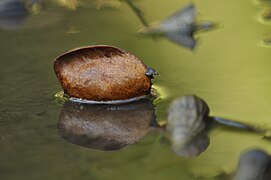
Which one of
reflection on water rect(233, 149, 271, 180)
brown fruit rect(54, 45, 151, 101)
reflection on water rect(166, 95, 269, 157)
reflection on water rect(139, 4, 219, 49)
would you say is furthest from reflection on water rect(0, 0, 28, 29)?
reflection on water rect(233, 149, 271, 180)

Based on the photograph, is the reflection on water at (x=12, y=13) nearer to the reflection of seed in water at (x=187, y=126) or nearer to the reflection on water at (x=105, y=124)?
the reflection on water at (x=105, y=124)

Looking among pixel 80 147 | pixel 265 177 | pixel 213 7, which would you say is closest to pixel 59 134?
pixel 80 147

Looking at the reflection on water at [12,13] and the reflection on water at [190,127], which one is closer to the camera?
the reflection on water at [190,127]

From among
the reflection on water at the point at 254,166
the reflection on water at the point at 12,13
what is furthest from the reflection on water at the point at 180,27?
the reflection on water at the point at 254,166

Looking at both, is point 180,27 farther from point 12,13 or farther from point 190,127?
point 190,127

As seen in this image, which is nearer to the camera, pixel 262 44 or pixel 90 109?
pixel 90 109

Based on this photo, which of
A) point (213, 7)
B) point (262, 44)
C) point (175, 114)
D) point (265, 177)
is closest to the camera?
point (265, 177)

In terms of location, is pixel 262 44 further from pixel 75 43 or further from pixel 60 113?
pixel 60 113
